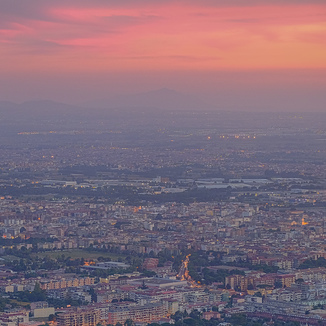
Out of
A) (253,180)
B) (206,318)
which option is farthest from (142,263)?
(253,180)

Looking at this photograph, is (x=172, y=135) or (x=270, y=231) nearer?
(x=270, y=231)

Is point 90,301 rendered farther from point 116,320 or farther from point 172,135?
point 172,135

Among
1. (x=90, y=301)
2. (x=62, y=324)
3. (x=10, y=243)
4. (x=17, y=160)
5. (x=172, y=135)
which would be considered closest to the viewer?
(x=62, y=324)

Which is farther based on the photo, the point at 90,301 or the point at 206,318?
the point at 90,301

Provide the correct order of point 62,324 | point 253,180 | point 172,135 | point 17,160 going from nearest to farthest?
1. point 62,324
2. point 253,180
3. point 17,160
4. point 172,135

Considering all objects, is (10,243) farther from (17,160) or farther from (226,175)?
(17,160)

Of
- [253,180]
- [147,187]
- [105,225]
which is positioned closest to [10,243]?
[105,225]
